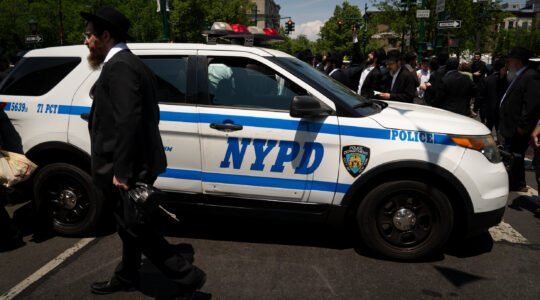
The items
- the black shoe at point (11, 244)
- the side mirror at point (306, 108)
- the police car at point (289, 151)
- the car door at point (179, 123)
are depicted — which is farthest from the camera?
the black shoe at point (11, 244)

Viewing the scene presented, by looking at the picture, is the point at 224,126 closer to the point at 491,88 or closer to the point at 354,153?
the point at 354,153

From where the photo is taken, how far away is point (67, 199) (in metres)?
4.10

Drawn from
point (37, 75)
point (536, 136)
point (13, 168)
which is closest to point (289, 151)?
point (13, 168)

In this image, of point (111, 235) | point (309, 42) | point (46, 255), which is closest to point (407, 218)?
point (111, 235)

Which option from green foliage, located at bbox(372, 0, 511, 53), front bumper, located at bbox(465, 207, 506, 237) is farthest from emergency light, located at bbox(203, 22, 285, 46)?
green foliage, located at bbox(372, 0, 511, 53)

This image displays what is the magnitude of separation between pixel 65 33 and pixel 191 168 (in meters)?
47.4

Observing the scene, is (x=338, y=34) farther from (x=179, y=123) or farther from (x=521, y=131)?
(x=179, y=123)

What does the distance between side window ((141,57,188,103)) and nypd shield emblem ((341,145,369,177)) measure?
1.53 metres

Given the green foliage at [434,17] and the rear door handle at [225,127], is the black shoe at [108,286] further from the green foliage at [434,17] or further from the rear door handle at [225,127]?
the green foliage at [434,17]

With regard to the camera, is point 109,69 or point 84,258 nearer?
point 109,69

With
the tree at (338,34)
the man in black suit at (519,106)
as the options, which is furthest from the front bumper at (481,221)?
the tree at (338,34)

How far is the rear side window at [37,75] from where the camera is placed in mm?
4117

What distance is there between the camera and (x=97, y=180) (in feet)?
9.16

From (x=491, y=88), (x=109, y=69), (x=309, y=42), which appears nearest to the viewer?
(x=109, y=69)
